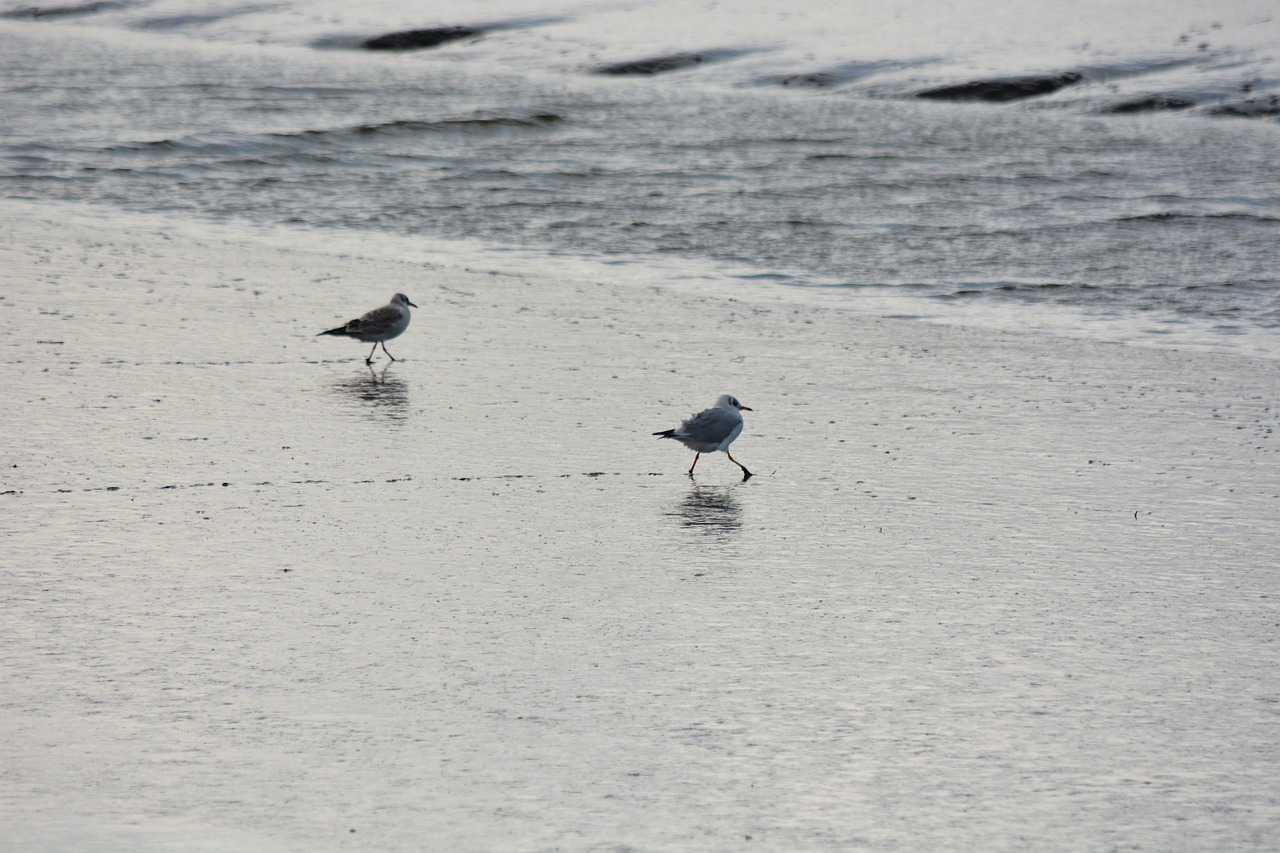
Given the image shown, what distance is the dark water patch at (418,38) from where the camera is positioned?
31.9m

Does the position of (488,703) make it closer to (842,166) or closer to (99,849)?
(99,849)

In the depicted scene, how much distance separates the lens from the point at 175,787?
418 centimetres

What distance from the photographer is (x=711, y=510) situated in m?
6.93

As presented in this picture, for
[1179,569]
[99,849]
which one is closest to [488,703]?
[99,849]

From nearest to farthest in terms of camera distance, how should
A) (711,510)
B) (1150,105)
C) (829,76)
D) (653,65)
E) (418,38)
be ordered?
(711,510) → (1150,105) → (829,76) → (653,65) → (418,38)

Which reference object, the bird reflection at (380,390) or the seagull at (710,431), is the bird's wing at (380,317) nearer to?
the bird reflection at (380,390)

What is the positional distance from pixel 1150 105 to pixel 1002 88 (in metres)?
2.47

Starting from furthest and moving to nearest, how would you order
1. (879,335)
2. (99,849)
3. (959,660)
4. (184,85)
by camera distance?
1. (184,85)
2. (879,335)
3. (959,660)
4. (99,849)

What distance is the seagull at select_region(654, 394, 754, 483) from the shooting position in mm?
7285

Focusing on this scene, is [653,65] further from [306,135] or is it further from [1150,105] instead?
[306,135]

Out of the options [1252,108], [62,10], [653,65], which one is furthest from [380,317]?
[62,10]

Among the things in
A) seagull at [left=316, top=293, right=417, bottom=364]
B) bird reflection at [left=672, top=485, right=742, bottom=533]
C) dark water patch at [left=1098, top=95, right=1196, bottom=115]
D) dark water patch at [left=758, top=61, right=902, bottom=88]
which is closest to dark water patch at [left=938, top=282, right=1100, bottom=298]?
seagull at [left=316, top=293, right=417, bottom=364]

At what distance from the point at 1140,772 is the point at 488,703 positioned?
5.74 ft

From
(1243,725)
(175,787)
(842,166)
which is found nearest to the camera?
(175,787)
